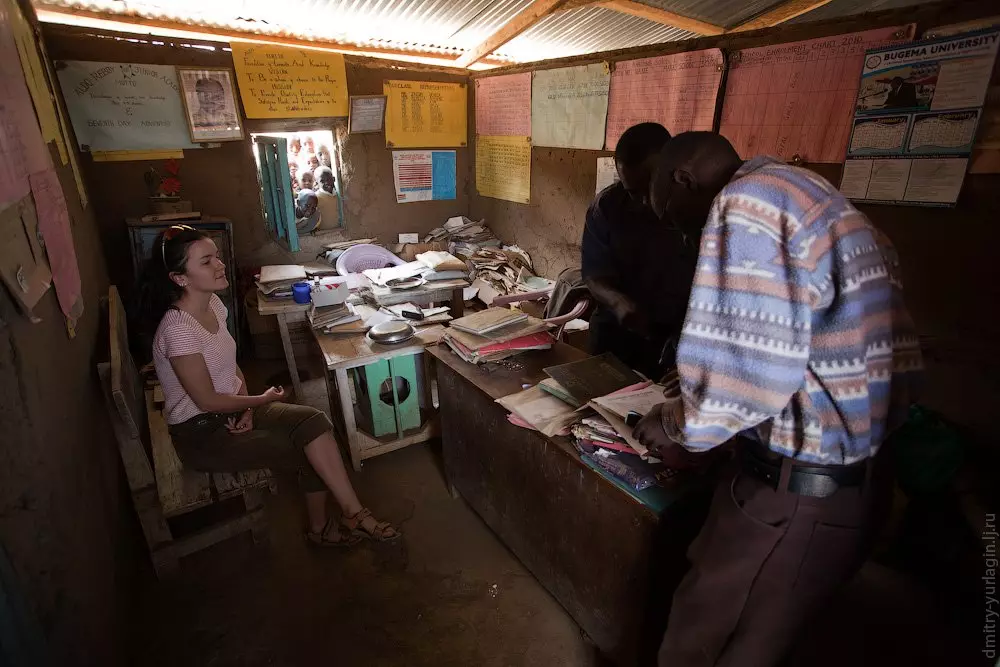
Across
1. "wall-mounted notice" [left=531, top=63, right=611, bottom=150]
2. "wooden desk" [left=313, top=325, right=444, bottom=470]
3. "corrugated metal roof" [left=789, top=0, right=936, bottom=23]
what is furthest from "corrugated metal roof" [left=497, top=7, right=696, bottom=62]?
"wooden desk" [left=313, top=325, right=444, bottom=470]

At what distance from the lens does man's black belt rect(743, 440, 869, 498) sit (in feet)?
3.48

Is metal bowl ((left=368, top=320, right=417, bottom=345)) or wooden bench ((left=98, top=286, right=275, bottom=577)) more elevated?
metal bowl ((left=368, top=320, right=417, bottom=345))

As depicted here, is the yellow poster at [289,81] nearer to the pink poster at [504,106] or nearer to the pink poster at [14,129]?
the pink poster at [504,106]

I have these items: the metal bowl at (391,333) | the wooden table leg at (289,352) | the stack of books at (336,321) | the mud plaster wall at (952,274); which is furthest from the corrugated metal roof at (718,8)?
the wooden table leg at (289,352)

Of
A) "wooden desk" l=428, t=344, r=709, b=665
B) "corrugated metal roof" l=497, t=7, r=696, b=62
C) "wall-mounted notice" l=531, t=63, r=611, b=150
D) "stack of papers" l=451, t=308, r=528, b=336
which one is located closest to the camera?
"wooden desk" l=428, t=344, r=709, b=665

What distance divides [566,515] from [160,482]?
1667mm

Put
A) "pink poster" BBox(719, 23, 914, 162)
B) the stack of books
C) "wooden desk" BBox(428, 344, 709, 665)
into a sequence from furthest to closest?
the stack of books
"pink poster" BBox(719, 23, 914, 162)
"wooden desk" BBox(428, 344, 709, 665)

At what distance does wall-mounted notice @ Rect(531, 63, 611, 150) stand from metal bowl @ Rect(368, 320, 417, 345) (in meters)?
1.78

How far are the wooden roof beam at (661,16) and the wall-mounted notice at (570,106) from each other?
69 centimetres

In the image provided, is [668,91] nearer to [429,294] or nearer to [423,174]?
[429,294]

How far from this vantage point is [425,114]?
4.51 meters

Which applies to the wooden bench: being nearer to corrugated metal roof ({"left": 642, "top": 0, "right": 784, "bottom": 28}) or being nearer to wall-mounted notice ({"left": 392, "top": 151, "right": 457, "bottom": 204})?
wall-mounted notice ({"left": 392, "top": 151, "right": 457, "bottom": 204})

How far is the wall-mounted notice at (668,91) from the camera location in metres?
2.52

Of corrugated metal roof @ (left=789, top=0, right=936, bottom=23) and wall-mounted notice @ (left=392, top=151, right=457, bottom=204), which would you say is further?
wall-mounted notice @ (left=392, top=151, right=457, bottom=204)
